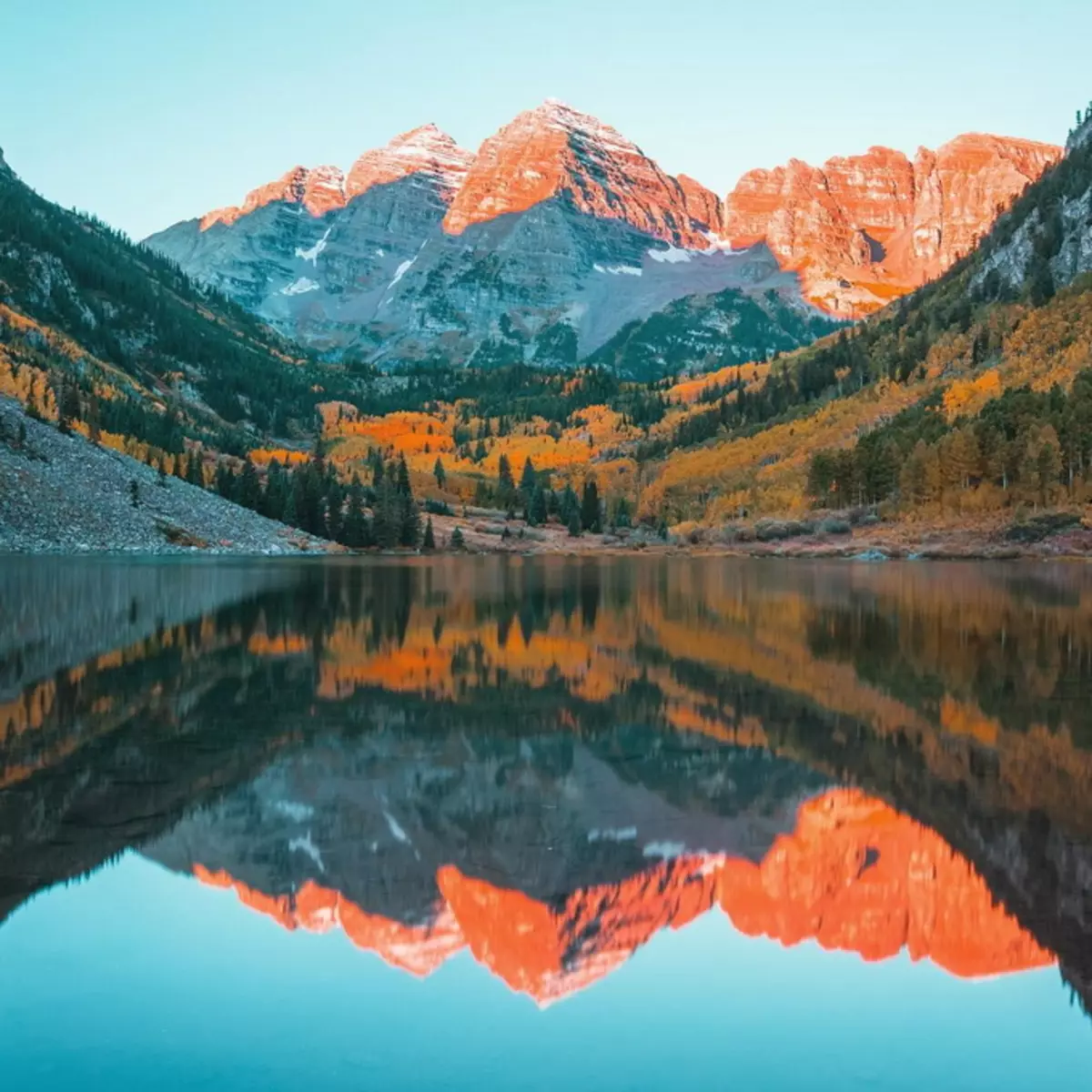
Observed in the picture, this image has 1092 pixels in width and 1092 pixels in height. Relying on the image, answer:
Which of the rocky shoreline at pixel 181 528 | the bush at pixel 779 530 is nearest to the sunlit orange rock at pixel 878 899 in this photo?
the rocky shoreline at pixel 181 528

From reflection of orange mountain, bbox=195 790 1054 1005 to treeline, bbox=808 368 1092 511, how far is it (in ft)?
366

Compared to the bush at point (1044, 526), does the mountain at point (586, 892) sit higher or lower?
lower

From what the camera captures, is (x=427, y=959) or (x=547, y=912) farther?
(x=547, y=912)

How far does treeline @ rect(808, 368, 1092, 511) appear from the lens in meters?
115

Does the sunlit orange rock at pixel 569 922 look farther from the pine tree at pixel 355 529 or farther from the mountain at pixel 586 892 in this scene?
the pine tree at pixel 355 529

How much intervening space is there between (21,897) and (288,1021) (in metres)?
4.27

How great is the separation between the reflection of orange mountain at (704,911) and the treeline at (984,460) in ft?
366

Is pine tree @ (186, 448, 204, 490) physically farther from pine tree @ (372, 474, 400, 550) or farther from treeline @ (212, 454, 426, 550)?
pine tree @ (372, 474, 400, 550)

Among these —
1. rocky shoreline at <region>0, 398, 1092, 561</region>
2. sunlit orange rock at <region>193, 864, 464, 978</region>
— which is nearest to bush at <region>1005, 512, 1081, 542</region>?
rocky shoreline at <region>0, 398, 1092, 561</region>

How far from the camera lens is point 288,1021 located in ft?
30.9

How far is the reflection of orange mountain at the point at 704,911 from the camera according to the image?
10.8 meters

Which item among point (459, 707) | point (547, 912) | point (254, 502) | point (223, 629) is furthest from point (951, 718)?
point (254, 502)

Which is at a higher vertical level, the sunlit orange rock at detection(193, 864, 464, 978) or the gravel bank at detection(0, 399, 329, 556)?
the gravel bank at detection(0, 399, 329, 556)

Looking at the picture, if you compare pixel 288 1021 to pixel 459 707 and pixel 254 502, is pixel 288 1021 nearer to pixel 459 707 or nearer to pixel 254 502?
pixel 459 707
